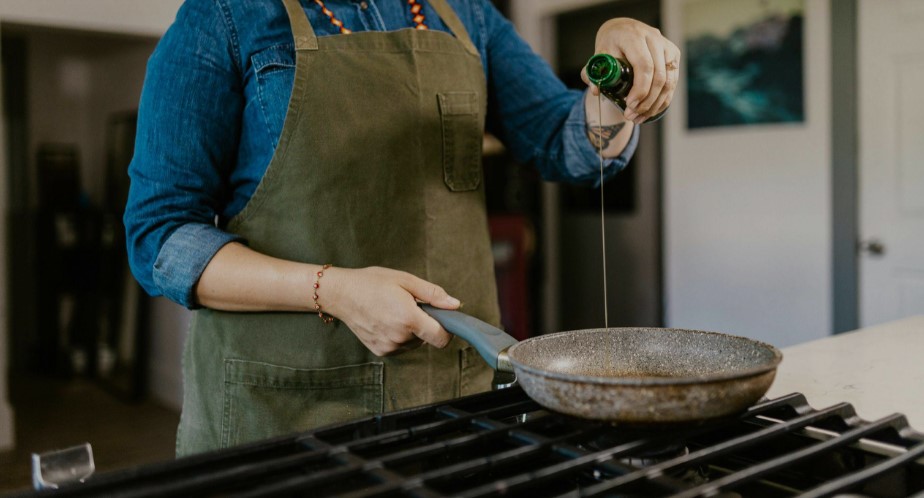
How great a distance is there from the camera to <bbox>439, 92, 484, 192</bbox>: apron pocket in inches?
52.9

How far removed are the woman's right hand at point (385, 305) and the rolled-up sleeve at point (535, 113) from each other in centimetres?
50

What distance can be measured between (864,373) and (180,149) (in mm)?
1014

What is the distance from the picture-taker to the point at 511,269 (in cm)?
470

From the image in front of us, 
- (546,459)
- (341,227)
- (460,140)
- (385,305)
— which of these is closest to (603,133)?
(460,140)

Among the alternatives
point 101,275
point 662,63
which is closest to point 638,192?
point 101,275

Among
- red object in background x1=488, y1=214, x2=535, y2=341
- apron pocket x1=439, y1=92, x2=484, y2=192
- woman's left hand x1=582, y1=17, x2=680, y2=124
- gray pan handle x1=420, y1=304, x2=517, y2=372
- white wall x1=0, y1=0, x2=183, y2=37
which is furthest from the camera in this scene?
red object in background x1=488, y1=214, x2=535, y2=341

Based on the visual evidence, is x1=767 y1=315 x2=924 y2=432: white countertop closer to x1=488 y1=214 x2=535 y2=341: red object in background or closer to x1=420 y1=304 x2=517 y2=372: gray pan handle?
x1=420 y1=304 x2=517 y2=372: gray pan handle

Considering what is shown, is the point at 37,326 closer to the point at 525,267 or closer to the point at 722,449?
the point at 525,267

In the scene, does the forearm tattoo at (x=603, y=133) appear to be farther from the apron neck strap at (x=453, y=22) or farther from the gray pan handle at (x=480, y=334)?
the gray pan handle at (x=480, y=334)

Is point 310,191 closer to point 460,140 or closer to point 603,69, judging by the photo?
point 460,140

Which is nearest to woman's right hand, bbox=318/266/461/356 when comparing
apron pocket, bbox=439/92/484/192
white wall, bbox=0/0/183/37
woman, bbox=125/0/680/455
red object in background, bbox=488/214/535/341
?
woman, bbox=125/0/680/455

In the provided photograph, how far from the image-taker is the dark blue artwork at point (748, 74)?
3738 millimetres

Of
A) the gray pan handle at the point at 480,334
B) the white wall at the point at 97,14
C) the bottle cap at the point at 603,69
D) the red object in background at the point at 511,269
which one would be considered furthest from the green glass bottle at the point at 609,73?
the red object in background at the point at 511,269

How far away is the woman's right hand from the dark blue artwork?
10.3 ft
